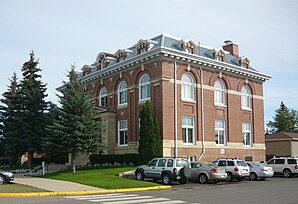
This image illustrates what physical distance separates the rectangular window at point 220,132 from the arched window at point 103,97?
11715 mm

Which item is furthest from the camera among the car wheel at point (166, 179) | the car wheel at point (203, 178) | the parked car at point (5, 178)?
the car wheel at point (203, 178)

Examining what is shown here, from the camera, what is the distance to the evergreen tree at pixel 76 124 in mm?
30297

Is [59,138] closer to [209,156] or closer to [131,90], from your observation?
[131,90]

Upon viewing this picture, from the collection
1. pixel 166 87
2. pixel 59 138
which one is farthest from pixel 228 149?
pixel 59 138

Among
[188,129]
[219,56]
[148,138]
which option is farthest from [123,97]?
[219,56]

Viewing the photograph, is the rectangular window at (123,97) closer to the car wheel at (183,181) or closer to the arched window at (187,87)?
the arched window at (187,87)

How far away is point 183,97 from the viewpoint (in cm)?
3528

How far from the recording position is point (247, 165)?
91.5ft

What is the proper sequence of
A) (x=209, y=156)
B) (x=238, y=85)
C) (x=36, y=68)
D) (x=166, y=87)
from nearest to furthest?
(x=166, y=87)
(x=209, y=156)
(x=238, y=85)
(x=36, y=68)

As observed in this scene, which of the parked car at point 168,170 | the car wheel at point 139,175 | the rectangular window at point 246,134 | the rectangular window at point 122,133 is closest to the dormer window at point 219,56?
the rectangular window at point 246,134

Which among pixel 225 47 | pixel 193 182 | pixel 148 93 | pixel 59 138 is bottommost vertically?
pixel 193 182

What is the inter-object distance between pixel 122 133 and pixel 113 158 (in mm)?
3688

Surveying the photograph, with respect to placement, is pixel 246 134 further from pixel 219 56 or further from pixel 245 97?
pixel 219 56

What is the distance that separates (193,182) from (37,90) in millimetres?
21960
